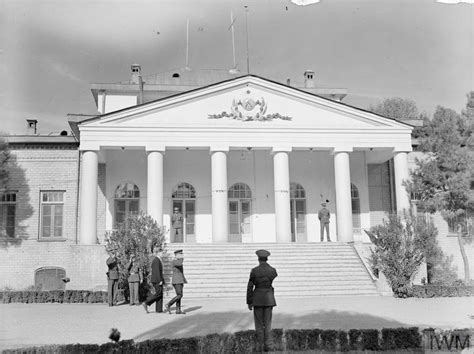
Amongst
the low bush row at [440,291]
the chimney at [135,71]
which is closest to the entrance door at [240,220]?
the low bush row at [440,291]

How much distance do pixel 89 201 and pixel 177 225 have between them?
176 inches

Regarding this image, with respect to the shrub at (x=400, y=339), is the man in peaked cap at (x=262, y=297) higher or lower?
higher

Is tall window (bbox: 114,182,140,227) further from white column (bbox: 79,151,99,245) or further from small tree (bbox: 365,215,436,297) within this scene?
small tree (bbox: 365,215,436,297)

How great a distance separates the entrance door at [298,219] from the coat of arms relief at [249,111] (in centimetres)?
A: 605

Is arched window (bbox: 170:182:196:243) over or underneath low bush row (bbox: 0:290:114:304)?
over

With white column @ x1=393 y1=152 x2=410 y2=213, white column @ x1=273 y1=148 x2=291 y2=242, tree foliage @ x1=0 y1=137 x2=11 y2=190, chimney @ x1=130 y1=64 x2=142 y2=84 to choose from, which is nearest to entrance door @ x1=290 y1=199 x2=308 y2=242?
white column @ x1=273 y1=148 x2=291 y2=242

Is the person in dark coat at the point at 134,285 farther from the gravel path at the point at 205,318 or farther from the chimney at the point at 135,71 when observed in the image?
the chimney at the point at 135,71

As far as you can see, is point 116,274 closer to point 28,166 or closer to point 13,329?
point 13,329

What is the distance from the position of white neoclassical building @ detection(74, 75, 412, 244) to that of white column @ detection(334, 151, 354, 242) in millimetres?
48

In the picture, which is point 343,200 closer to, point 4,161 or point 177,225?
point 177,225

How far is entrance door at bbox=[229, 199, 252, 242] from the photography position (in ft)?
97.8

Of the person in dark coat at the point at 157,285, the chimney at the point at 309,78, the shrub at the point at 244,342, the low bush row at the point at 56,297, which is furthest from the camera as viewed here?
the chimney at the point at 309,78

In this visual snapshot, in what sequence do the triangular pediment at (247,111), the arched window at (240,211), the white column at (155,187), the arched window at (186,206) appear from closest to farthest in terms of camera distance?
the white column at (155,187) → the triangular pediment at (247,111) → the arched window at (186,206) → the arched window at (240,211)

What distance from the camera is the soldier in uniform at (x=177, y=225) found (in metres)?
26.9
